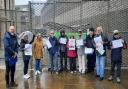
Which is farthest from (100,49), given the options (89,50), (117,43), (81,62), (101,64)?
(81,62)

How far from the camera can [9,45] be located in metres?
11.6

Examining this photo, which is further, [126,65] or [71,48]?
[126,65]

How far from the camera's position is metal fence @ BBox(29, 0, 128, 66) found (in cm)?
1612

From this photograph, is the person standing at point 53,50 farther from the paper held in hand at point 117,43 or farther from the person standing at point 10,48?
the person standing at point 10,48

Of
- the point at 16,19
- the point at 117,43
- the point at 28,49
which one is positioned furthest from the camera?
the point at 16,19

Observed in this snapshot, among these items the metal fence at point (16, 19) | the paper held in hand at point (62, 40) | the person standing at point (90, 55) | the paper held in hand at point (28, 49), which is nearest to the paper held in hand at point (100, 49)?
the person standing at point (90, 55)

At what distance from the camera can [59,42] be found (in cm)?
1473

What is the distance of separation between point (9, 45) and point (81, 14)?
5.47m

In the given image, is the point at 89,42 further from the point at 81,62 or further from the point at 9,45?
the point at 9,45

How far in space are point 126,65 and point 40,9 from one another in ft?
15.6

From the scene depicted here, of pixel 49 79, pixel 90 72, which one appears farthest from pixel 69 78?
pixel 90 72

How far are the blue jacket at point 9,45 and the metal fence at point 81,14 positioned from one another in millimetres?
4328

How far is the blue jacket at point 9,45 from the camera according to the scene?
37.6 ft

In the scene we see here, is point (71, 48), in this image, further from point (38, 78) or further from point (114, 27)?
point (114, 27)
